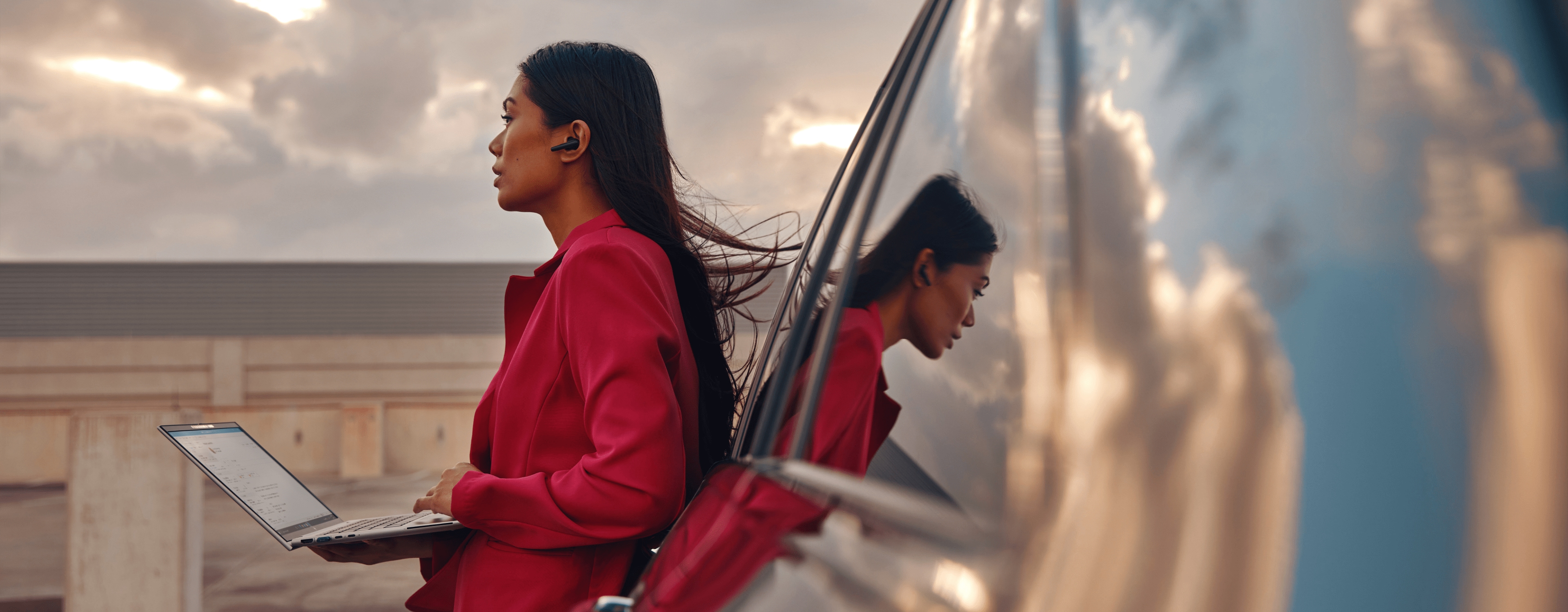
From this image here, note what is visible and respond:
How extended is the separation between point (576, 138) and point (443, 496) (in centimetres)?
56

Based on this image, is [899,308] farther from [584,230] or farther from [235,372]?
[235,372]

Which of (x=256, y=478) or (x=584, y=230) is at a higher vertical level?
(x=584, y=230)

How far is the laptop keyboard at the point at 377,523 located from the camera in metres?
1.26

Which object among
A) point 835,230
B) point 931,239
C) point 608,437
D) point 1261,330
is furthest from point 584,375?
point 1261,330

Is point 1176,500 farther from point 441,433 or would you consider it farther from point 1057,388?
point 441,433

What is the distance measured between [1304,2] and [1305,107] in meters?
0.05

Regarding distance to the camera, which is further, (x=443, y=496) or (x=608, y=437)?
(x=443, y=496)

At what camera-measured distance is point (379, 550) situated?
1290mm

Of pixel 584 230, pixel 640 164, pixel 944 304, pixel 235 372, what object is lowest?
pixel 944 304

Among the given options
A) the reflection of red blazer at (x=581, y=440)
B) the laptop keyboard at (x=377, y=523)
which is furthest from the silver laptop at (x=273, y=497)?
the reflection of red blazer at (x=581, y=440)

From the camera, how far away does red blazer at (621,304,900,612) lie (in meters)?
0.60

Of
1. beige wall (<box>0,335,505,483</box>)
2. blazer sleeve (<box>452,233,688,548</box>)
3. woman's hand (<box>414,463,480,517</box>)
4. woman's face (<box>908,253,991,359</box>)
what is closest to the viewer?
woman's face (<box>908,253,991,359</box>)

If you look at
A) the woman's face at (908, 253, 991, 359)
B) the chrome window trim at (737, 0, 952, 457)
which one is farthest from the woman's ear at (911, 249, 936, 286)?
the chrome window trim at (737, 0, 952, 457)

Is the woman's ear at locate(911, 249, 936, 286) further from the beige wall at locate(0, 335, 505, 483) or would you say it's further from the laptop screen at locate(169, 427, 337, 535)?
the beige wall at locate(0, 335, 505, 483)
